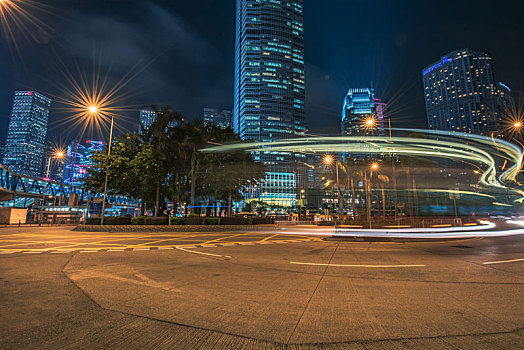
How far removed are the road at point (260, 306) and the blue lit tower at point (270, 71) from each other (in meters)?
134

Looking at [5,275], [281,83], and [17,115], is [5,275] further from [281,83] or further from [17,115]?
[17,115]

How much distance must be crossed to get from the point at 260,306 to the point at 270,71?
170m

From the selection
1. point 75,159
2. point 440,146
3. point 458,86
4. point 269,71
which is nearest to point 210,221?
point 440,146

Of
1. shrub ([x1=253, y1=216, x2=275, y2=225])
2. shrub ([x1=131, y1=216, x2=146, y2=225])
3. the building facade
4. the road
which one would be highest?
the building facade

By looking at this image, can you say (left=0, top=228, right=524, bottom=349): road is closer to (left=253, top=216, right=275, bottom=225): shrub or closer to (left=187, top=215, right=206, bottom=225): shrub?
(left=187, top=215, right=206, bottom=225): shrub

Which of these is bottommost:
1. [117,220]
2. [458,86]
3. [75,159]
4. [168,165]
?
[117,220]

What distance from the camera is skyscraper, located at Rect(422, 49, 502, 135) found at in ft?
395

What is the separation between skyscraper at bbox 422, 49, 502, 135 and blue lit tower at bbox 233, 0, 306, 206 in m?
75.4

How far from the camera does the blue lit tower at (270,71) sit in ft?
506

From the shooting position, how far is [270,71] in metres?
160

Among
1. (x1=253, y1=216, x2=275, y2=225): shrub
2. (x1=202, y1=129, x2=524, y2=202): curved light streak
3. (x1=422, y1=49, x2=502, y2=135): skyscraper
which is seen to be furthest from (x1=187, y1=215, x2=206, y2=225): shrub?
(x1=422, y1=49, x2=502, y2=135): skyscraper

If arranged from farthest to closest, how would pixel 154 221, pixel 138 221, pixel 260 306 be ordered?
1. pixel 154 221
2. pixel 138 221
3. pixel 260 306

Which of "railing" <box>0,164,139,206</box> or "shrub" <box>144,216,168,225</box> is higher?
"railing" <box>0,164,139,206</box>

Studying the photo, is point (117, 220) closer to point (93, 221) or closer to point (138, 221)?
point (138, 221)
